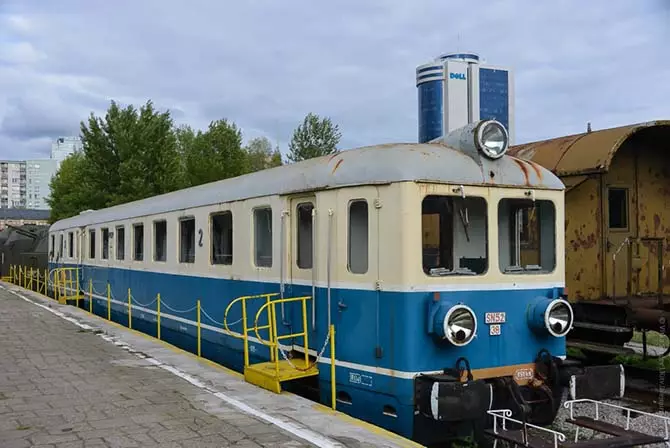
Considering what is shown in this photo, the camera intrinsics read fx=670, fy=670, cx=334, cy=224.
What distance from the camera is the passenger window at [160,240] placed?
11164 mm

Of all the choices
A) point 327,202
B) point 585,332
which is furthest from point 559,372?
point 585,332

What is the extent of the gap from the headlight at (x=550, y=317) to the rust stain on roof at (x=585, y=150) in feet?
9.28

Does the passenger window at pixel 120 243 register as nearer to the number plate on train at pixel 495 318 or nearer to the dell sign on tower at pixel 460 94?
the number plate on train at pixel 495 318

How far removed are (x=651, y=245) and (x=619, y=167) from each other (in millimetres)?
1242

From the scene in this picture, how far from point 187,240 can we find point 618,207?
6.43m

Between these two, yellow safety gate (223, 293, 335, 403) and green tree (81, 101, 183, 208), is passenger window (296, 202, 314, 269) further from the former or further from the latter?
green tree (81, 101, 183, 208)

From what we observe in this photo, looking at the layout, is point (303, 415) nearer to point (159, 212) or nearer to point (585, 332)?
point (585, 332)

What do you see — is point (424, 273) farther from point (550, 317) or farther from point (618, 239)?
point (618, 239)

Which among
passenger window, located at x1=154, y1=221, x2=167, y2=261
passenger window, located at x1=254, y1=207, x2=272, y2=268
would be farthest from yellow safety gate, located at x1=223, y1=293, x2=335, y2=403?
passenger window, located at x1=154, y1=221, x2=167, y2=261

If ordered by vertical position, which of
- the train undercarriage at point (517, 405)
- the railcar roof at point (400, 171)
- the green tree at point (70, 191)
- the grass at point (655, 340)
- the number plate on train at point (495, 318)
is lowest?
the grass at point (655, 340)

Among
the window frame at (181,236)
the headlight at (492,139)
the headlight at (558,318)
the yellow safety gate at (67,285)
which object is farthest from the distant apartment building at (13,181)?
the headlight at (558,318)

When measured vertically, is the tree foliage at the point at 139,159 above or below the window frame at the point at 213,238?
above

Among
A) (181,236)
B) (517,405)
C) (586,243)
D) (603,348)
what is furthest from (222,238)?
(603,348)

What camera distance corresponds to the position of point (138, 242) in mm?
12656
